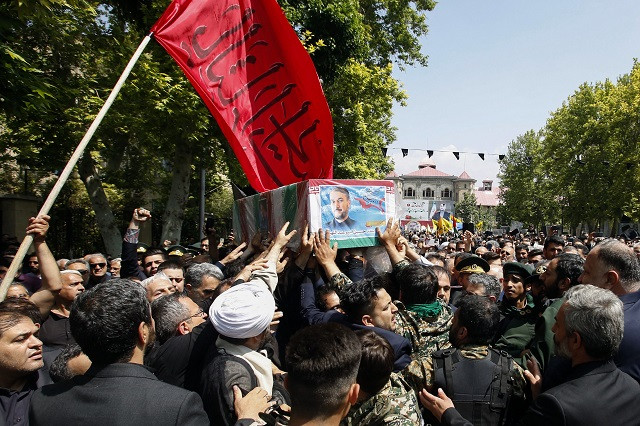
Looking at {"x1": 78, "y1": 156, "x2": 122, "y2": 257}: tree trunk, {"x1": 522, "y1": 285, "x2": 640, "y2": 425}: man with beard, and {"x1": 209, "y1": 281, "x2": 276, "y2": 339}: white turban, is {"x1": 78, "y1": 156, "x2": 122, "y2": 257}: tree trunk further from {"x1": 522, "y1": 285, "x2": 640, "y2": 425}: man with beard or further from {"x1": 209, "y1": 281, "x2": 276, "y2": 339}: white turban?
{"x1": 522, "y1": 285, "x2": 640, "y2": 425}: man with beard

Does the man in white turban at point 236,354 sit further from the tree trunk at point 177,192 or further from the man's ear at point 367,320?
the tree trunk at point 177,192

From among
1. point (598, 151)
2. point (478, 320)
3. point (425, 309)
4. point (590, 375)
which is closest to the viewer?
point (590, 375)

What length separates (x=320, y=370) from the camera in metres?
1.96

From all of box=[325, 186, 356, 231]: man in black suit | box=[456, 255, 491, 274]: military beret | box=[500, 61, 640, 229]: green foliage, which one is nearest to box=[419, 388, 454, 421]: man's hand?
box=[325, 186, 356, 231]: man in black suit

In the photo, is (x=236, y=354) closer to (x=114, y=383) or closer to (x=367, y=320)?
(x=114, y=383)

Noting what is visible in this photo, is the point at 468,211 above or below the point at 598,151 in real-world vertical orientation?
below

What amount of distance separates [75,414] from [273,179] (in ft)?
10.4

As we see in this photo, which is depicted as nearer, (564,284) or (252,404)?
(252,404)

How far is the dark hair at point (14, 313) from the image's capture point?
285 cm

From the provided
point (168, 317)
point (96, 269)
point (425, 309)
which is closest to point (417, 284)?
point (425, 309)

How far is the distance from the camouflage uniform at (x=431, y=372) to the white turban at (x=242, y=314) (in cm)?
94

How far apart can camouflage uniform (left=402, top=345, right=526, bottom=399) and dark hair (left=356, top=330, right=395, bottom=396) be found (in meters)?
0.67

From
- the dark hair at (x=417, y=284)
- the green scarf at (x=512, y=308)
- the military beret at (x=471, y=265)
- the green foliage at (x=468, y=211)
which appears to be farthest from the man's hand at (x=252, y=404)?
the green foliage at (x=468, y=211)

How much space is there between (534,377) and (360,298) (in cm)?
103
